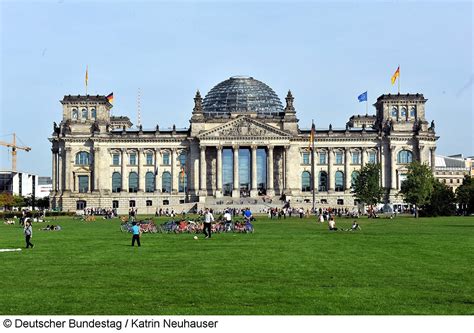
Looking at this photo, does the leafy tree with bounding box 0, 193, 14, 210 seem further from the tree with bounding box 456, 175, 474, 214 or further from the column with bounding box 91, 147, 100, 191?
the tree with bounding box 456, 175, 474, 214

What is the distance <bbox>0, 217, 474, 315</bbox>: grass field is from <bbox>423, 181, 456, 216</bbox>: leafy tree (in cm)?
6252

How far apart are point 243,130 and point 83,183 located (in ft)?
114

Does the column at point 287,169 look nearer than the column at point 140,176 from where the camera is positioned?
Yes

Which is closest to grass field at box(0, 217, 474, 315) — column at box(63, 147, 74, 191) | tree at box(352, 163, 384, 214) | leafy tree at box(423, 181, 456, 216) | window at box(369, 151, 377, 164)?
leafy tree at box(423, 181, 456, 216)

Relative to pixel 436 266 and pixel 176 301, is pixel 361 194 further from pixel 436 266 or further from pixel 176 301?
pixel 176 301

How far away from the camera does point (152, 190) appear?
149 metres

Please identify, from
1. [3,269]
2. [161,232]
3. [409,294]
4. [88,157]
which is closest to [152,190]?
A: [88,157]

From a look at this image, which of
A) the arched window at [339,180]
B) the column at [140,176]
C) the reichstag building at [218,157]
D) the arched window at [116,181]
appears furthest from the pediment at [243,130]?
the arched window at [116,181]

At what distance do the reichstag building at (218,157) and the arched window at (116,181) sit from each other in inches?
8.2

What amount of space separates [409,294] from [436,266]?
8.29 meters

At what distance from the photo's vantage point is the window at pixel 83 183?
14788 centimetres

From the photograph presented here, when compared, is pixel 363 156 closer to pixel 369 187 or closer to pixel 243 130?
pixel 243 130

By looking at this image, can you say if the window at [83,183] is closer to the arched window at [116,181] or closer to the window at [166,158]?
the arched window at [116,181]

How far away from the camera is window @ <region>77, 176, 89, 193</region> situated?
5822 inches
